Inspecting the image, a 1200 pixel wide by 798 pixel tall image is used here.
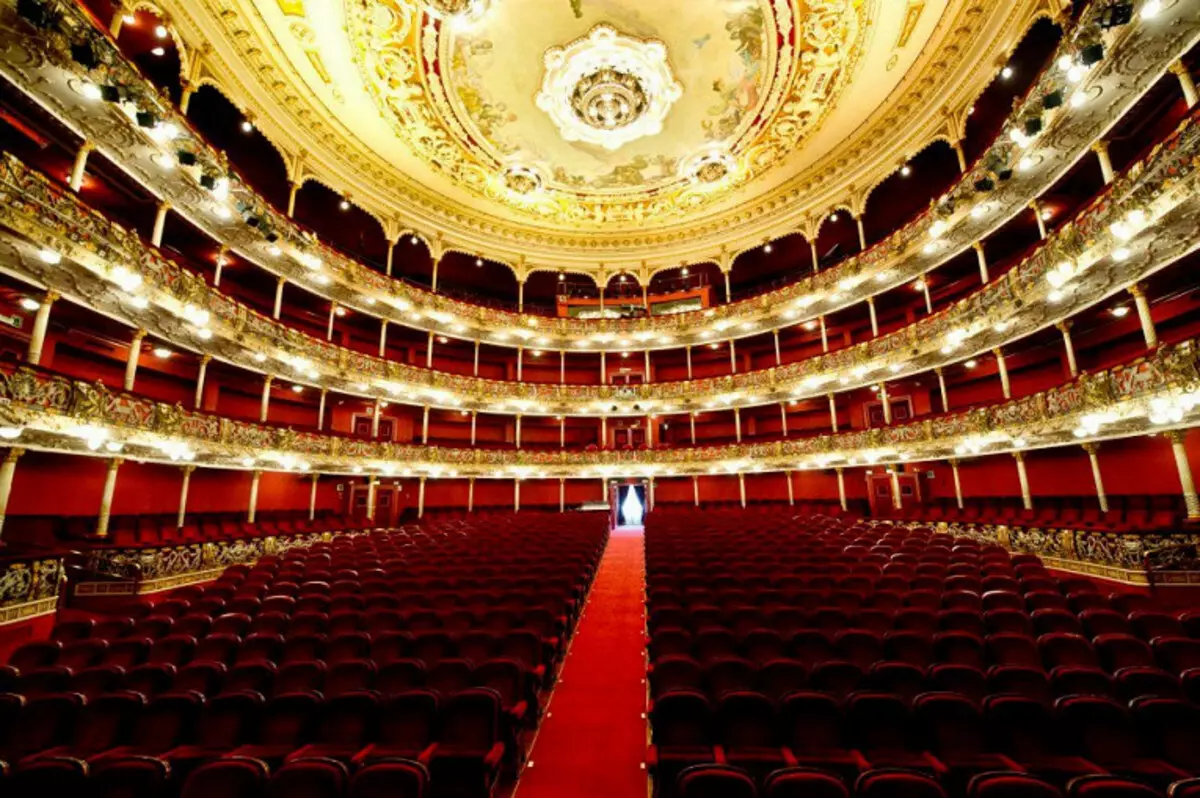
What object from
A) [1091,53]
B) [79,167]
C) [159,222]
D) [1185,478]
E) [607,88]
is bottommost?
[1185,478]

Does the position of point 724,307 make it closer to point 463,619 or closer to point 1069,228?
point 1069,228

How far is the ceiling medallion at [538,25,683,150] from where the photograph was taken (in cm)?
1478

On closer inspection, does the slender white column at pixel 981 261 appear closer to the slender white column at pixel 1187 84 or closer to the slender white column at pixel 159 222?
the slender white column at pixel 1187 84

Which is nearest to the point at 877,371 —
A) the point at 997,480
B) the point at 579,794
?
the point at 997,480

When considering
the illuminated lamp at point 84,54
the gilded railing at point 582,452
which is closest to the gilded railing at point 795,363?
the illuminated lamp at point 84,54

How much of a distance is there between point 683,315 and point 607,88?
10112mm

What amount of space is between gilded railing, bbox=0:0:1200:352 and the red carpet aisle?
11.7 metres

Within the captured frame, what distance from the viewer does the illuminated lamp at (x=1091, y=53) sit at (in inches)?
310

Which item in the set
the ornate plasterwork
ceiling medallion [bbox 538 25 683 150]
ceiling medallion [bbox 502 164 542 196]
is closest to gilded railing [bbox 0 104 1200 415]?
the ornate plasterwork

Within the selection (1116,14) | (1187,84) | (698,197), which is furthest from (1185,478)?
(698,197)

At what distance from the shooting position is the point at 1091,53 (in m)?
8.00

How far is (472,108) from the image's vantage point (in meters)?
16.2

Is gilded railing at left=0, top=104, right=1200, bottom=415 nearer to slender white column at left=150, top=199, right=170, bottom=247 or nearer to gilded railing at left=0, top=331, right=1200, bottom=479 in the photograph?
slender white column at left=150, top=199, right=170, bottom=247

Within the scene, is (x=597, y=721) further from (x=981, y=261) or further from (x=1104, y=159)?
(x=981, y=261)
